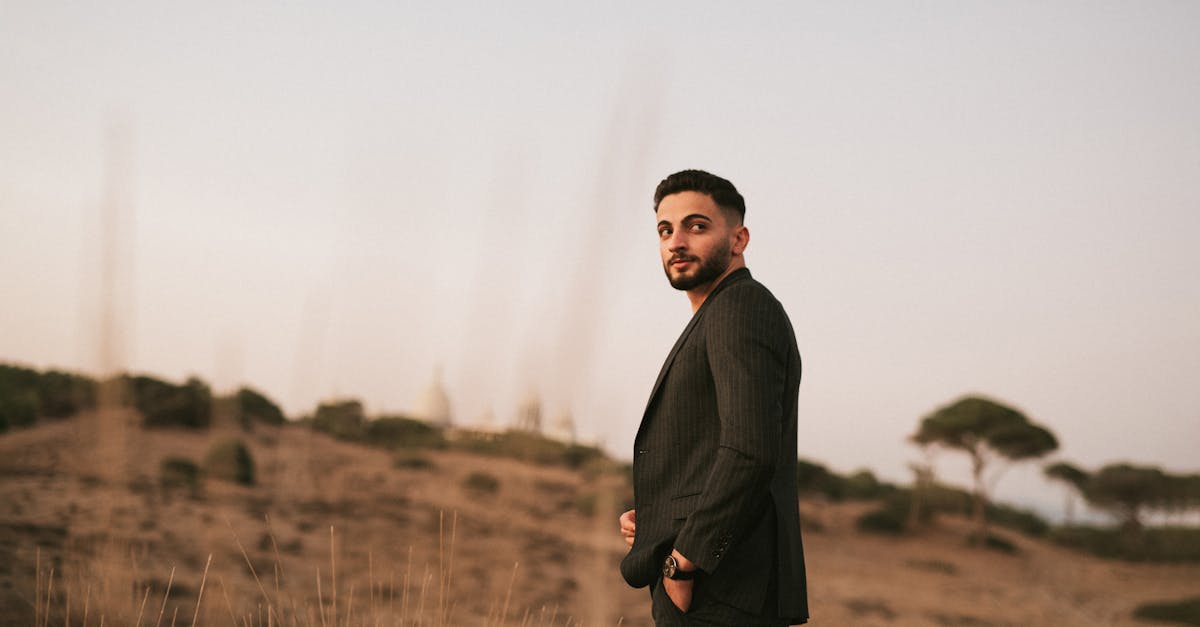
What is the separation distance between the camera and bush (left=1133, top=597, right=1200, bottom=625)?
12.6 metres

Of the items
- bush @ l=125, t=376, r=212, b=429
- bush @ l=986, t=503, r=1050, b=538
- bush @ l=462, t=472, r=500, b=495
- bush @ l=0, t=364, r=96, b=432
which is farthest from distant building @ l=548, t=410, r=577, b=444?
bush @ l=986, t=503, r=1050, b=538

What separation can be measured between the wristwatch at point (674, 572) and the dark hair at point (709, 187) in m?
0.68

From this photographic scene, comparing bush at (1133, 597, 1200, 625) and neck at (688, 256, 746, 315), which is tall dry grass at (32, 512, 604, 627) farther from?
bush at (1133, 597, 1200, 625)

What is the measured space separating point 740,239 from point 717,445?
430mm

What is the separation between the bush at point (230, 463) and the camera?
1396cm

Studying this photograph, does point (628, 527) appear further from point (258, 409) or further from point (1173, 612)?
point (258, 409)

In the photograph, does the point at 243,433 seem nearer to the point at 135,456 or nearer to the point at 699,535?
the point at 135,456

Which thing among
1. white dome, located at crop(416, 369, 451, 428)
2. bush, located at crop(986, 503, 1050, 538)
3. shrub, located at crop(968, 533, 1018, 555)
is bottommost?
bush, located at crop(986, 503, 1050, 538)

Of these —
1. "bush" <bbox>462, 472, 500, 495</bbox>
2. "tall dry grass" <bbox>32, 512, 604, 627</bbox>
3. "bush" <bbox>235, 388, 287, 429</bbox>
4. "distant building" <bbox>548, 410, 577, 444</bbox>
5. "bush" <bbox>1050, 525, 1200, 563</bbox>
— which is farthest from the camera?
"bush" <bbox>235, 388, 287, 429</bbox>

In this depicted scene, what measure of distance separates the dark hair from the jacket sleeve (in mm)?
249

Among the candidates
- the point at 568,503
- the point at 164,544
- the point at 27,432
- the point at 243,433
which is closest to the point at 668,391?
the point at 164,544

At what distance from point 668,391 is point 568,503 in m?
Answer: 16.2

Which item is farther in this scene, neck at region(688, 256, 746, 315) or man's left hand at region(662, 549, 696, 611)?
neck at region(688, 256, 746, 315)

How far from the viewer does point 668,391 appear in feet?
5.26
